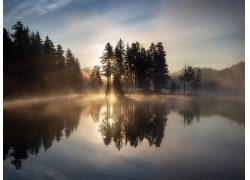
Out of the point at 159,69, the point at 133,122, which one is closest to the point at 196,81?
the point at 159,69

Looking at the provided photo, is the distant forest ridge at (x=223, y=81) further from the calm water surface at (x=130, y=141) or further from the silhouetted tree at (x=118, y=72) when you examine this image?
the silhouetted tree at (x=118, y=72)

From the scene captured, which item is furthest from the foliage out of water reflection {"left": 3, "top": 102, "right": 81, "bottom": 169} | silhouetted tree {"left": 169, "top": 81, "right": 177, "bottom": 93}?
water reflection {"left": 3, "top": 102, "right": 81, "bottom": 169}

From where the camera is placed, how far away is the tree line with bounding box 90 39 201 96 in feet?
20.4

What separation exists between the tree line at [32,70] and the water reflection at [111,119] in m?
1.20

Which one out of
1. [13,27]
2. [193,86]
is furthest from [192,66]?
[13,27]

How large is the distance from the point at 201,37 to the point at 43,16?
15.8ft

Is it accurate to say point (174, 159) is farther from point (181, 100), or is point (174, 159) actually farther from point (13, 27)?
point (13, 27)

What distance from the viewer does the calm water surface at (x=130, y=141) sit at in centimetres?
384

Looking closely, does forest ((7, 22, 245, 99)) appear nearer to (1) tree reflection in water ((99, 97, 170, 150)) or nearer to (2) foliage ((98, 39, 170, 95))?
(2) foliage ((98, 39, 170, 95))

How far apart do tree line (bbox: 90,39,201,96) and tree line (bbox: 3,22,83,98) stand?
1.83 m

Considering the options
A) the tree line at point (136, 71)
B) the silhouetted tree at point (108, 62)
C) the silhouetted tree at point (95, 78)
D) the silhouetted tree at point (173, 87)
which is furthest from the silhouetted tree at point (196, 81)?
the silhouetted tree at point (95, 78)

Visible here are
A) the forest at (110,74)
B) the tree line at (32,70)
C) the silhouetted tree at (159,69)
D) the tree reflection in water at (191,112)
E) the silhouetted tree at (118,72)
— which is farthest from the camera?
the tree line at (32,70)

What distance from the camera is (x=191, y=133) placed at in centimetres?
539

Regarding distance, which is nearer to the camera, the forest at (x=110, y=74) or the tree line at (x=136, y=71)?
the forest at (x=110, y=74)
